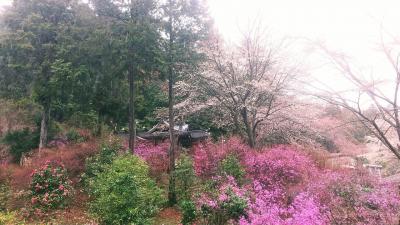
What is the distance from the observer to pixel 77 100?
2072cm

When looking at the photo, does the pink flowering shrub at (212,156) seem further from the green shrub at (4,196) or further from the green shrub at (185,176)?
the green shrub at (4,196)

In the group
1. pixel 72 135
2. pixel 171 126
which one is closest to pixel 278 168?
pixel 171 126

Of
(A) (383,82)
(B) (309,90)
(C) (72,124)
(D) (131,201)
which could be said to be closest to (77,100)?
(C) (72,124)

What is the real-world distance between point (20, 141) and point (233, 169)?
15.8 meters

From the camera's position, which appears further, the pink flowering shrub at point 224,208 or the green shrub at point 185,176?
the green shrub at point 185,176

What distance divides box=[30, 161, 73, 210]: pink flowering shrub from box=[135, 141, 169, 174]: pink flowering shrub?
364cm

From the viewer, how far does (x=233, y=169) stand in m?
12.6

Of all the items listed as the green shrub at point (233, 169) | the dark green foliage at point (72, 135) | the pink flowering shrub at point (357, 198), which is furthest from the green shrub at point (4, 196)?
the pink flowering shrub at point (357, 198)

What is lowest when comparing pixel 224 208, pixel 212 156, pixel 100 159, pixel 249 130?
pixel 224 208

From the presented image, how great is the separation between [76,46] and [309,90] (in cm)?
1464

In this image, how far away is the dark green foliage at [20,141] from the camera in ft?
70.9

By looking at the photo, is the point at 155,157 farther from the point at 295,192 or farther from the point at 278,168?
the point at 295,192

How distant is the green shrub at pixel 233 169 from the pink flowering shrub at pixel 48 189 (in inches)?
249

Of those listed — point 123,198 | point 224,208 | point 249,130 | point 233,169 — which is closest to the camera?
point 224,208
